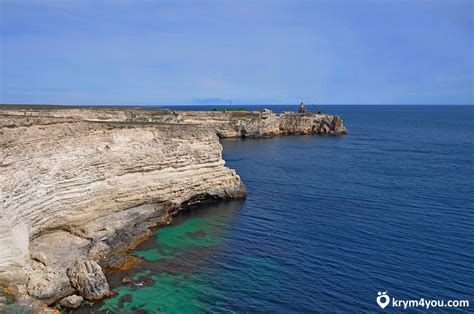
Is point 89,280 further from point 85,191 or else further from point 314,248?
point 314,248

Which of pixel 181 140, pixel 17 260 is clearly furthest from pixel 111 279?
pixel 181 140

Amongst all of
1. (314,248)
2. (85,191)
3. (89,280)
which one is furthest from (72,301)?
(314,248)

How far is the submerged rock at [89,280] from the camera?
2427cm

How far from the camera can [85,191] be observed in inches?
1195


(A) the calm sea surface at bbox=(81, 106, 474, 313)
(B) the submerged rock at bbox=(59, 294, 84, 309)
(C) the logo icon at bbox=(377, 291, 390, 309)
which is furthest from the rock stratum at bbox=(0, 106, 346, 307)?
(C) the logo icon at bbox=(377, 291, 390, 309)

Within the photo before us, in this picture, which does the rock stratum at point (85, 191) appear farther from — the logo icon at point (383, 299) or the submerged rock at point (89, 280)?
the logo icon at point (383, 299)

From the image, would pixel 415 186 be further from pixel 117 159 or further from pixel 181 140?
pixel 117 159

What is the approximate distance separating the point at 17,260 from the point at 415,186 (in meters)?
43.9

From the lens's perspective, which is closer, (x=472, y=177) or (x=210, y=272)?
(x=210, y=272)

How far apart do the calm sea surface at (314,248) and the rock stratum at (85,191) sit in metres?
1.95

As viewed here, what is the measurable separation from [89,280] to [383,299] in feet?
56.9

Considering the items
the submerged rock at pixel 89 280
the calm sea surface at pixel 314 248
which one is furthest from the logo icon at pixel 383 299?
the submerged rock at pixel 89 280

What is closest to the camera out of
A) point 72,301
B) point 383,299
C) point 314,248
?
point 72,301

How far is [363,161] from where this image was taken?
233ft
